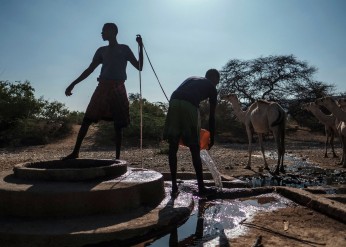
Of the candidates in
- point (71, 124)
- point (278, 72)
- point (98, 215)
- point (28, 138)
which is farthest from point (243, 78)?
point (98, 215)

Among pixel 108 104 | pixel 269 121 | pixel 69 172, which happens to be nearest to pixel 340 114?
pixel 269 121

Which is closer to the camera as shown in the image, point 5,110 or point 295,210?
point 295,210

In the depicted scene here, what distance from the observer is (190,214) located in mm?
3996

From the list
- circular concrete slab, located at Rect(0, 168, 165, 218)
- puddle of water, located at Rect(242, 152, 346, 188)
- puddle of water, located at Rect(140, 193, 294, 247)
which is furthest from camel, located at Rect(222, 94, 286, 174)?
circular concrete slab, located at Rect(0, 168, 165, 218)

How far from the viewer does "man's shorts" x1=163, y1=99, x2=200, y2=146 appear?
4.61 m

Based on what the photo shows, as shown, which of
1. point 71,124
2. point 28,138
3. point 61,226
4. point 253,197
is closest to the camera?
point 61,226

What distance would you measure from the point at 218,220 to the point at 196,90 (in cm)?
172

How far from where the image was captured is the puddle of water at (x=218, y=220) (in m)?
3.16

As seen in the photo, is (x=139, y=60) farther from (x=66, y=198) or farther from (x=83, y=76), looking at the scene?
(x=66, y=198)

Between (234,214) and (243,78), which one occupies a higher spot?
(243,78)

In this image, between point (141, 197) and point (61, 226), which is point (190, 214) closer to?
point (141, 197)

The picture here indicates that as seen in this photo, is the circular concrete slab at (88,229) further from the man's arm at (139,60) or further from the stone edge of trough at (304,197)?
the man's arm at (139,60)

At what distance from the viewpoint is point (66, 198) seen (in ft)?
10.8

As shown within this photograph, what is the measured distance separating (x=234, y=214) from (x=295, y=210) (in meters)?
0.73
